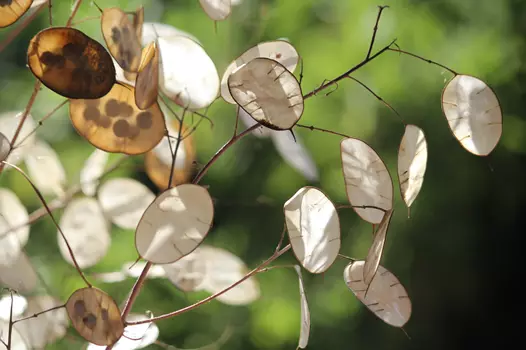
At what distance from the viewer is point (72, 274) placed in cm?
75

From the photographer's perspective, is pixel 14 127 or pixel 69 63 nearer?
pixel 69 63

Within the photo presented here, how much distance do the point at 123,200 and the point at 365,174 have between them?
141mm

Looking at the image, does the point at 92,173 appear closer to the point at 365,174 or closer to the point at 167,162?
the point at 167,162

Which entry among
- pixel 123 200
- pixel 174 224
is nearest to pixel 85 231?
pixel 123 200

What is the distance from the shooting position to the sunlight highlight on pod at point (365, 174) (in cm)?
27

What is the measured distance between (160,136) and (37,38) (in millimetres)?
62

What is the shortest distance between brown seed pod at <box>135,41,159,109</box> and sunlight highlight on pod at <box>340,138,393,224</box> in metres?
0.08

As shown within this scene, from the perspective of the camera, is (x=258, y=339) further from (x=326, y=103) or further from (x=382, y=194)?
(x=382, y=194)

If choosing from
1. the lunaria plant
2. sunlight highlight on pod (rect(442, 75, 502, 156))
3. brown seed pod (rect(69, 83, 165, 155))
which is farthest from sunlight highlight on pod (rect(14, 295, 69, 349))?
sunlight highlight on pod (rect(442, 75, 502, 156))

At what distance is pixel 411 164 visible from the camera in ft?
0.89

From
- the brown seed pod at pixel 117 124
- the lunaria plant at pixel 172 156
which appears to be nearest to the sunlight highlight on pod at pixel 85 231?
the lunaria plant at pixel 172 156

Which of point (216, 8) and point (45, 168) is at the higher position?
point (216, 8)

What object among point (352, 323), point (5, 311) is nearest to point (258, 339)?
point (352, 323)

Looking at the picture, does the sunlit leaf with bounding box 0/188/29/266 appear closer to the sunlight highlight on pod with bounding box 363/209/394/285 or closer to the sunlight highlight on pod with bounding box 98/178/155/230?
the sunlight highlight on pod with bounding box 98/178/155/230
